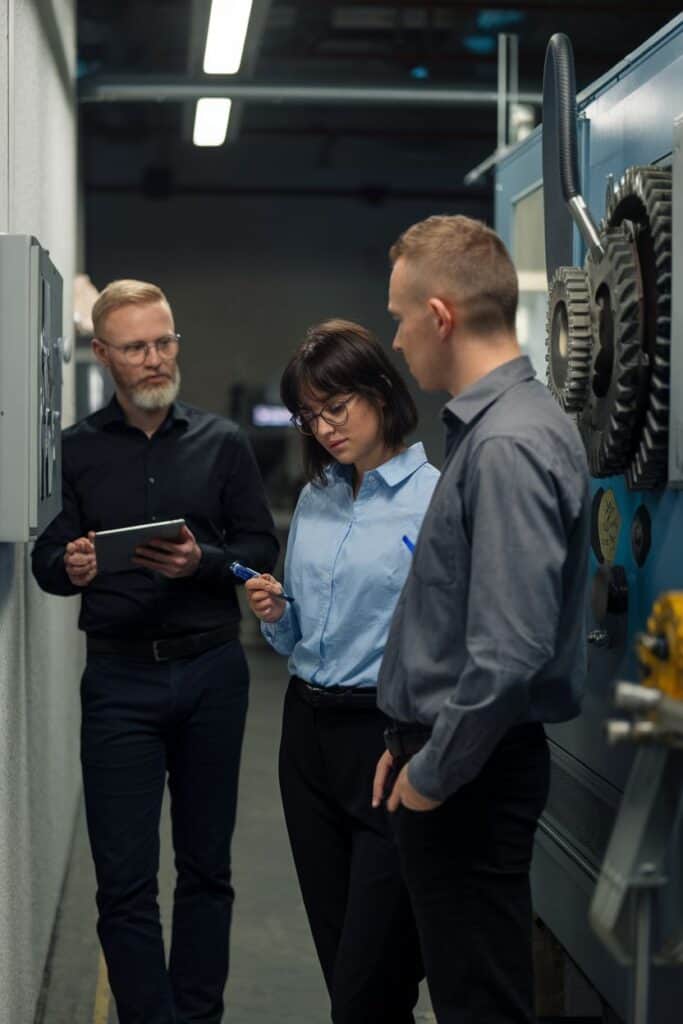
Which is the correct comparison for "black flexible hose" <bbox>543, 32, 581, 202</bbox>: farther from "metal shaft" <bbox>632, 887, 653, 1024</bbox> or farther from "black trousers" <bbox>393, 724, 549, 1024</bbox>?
"metal shaft" <bbox>632, 887, 653, 1024</bbox>

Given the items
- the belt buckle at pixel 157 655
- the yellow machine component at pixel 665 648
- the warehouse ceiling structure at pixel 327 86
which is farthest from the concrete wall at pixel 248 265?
the yellow machine component at pixel 665 648

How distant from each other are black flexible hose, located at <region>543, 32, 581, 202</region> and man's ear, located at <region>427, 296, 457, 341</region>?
720mm

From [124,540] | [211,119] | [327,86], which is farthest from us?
[327,86]

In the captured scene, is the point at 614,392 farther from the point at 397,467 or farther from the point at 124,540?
the point at 124,540

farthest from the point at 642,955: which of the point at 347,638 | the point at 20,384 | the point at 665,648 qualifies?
the point at 20,384

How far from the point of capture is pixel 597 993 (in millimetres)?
2516

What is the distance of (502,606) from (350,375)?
0.77 metres

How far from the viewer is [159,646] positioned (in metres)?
2.72

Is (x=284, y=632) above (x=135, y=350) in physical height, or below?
below

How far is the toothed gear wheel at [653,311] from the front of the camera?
6.66ft

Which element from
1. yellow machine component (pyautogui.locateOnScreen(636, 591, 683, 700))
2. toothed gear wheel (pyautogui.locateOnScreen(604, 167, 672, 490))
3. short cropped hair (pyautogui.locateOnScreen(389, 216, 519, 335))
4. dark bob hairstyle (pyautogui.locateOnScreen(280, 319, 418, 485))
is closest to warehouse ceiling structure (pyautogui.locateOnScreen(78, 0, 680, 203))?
dark bob hairstyle (pyautogui.locateOnScreen(280, 319, 418, 485))

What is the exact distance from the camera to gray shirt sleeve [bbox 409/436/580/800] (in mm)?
1662

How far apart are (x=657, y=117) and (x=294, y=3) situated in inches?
233

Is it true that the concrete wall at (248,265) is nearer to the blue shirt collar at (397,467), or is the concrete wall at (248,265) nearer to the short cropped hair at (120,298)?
the short cropped hair at (120,298)
